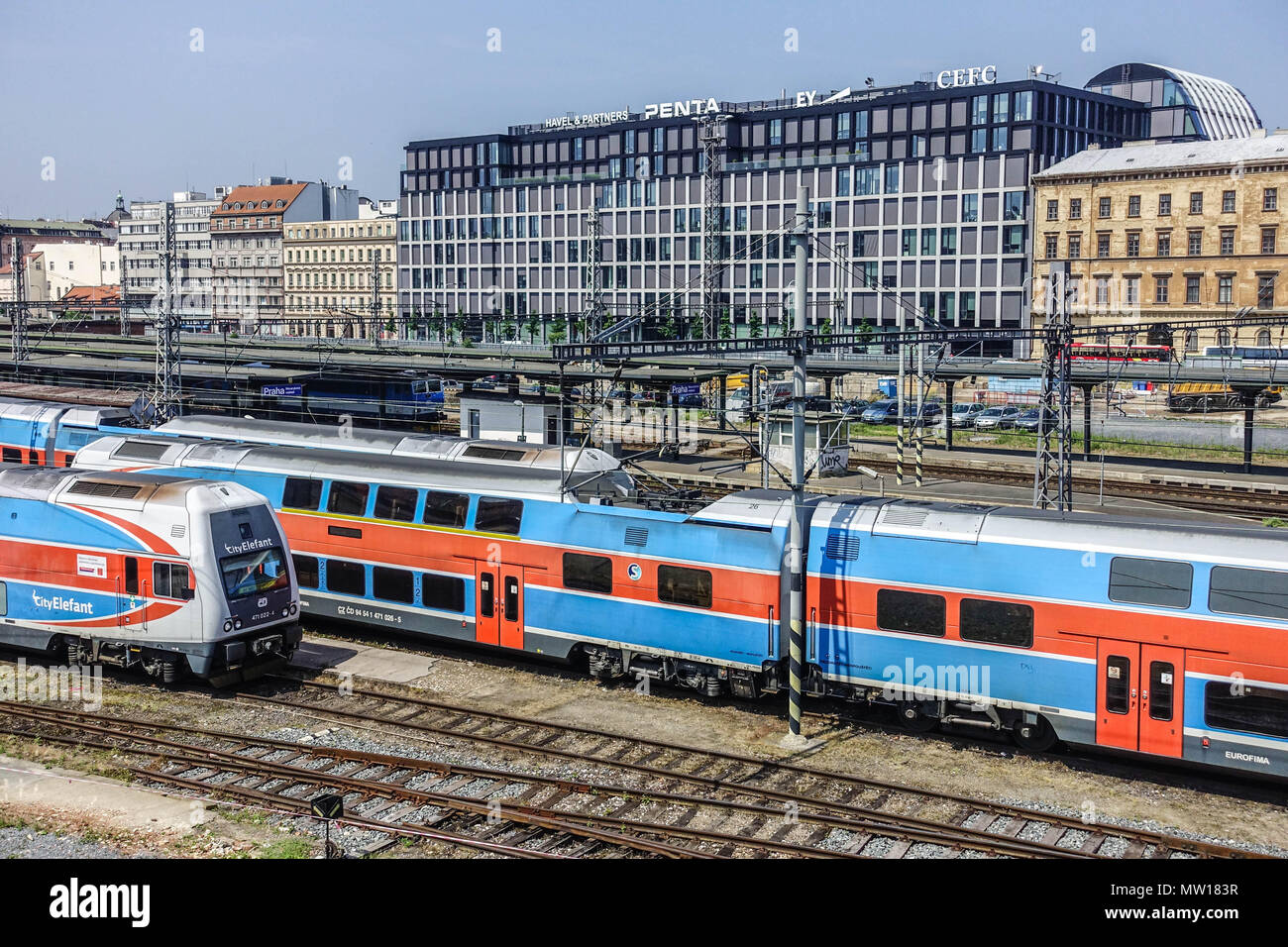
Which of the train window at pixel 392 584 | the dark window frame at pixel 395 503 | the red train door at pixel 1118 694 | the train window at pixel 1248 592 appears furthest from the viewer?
the train window at pixel 392 584

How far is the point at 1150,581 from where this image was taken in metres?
17.2

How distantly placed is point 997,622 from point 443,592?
1104 cm

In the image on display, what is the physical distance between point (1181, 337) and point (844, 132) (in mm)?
34629

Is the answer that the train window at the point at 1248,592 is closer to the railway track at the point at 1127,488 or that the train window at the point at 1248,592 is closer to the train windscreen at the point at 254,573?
the train windscreen at the point at 254,573

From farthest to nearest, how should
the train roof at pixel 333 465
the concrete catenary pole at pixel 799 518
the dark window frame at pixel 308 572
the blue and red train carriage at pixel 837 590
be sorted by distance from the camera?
the dark window frame at pixel 308 572
the train roof at pixel 333 465
the concrete catenary pole at pixel 799 518
the blue and red train carriage at pixel 837 590

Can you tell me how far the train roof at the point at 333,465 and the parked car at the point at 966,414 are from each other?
45875 millimetres

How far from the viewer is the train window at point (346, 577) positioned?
25.4m

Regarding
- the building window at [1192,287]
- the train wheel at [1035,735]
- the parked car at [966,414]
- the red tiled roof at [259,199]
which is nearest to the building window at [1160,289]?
the building window at [1192,287]

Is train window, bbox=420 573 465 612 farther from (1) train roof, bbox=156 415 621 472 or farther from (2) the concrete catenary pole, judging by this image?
(2) the concrete catenary pole

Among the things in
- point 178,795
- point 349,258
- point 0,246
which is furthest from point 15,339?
point 0,246

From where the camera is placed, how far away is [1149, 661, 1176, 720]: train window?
55.7 feet

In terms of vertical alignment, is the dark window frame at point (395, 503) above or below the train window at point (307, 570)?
above

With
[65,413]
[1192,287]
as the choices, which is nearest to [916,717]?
[65,413]

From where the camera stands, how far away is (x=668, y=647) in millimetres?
21094
